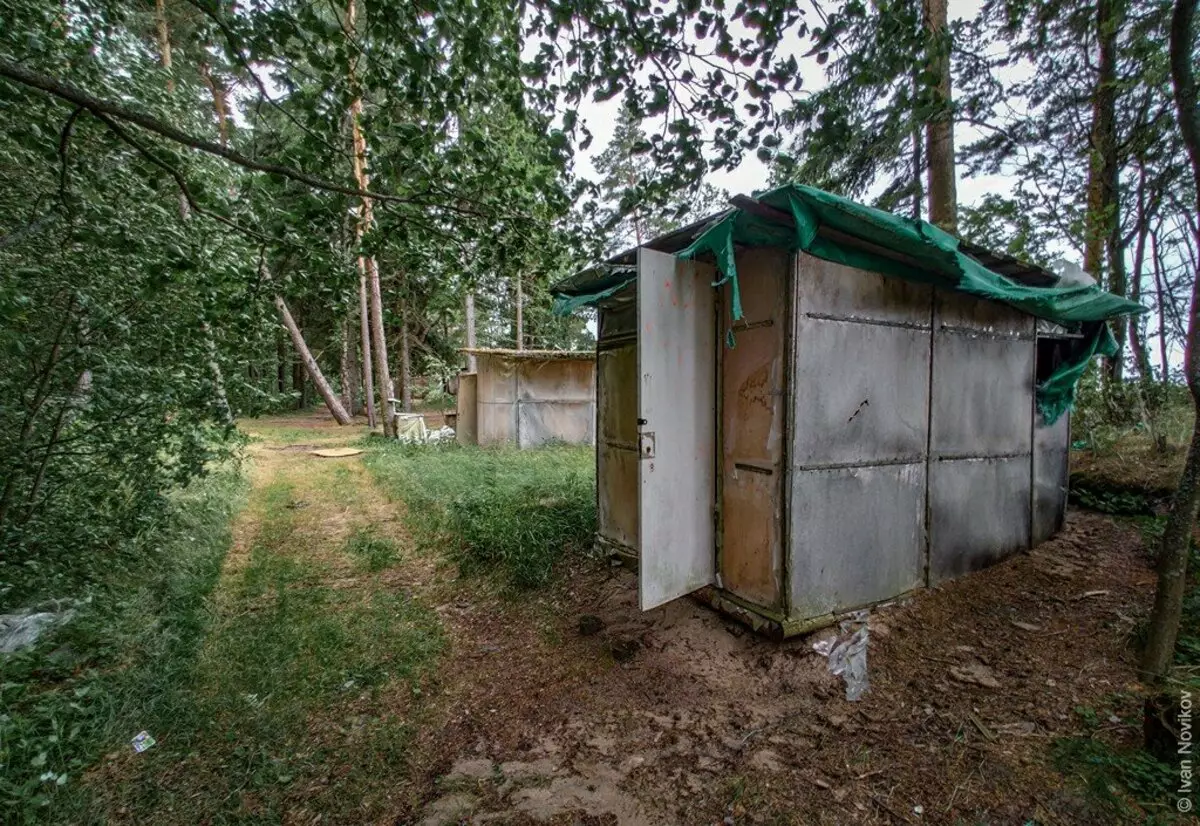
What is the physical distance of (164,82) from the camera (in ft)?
13.0

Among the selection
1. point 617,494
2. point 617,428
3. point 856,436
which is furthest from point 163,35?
point 856,436

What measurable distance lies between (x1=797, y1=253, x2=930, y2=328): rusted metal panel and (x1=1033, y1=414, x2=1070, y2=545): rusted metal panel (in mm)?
1875

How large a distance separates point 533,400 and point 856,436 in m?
9.62

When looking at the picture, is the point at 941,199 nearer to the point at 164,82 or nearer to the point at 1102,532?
the point at 1102,532

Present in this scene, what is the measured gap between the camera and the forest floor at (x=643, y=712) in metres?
2.11

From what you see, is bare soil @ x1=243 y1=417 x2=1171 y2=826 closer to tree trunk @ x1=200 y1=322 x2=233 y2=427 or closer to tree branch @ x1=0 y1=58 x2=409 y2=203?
tree trunk @ x1=200 y1=322 x2=233 y2=427

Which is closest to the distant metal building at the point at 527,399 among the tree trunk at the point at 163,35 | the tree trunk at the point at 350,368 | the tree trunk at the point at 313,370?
the tree trunk at the point at 313,370

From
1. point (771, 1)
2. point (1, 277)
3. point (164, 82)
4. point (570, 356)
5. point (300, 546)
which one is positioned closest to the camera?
point (771, 1)

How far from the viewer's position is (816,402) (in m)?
2.99

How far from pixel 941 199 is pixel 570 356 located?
7.72 metres

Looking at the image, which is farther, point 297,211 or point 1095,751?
point 297,211

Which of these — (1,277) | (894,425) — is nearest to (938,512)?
(894,425)

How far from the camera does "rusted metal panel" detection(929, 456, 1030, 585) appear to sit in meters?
3.62

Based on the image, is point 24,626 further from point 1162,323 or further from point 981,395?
point 1162,323
